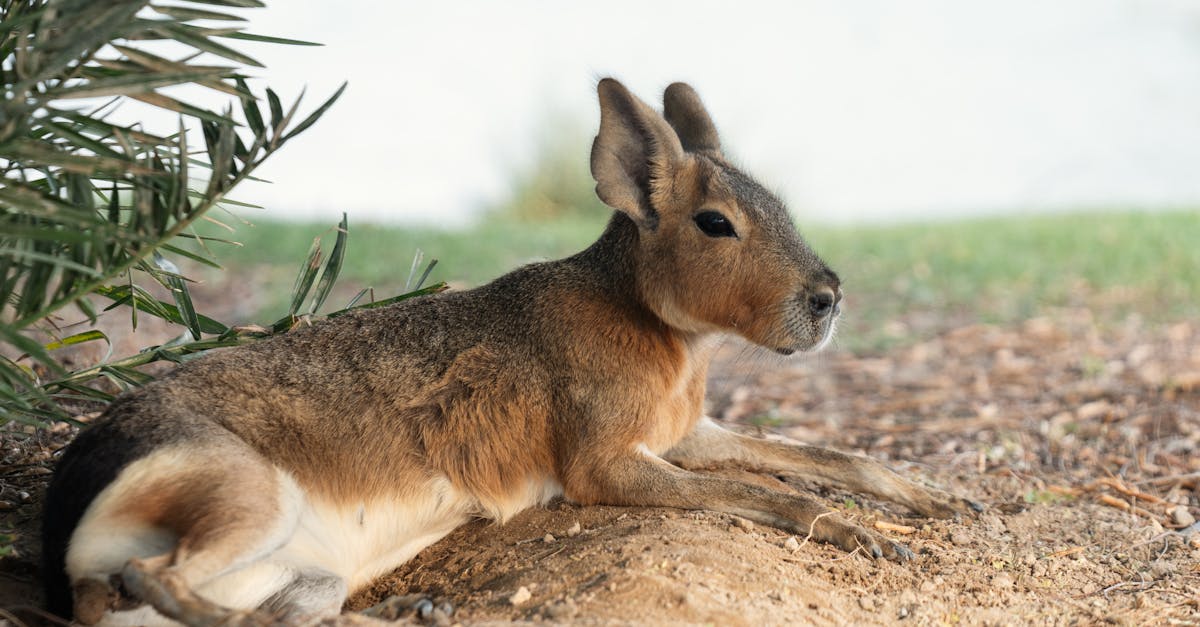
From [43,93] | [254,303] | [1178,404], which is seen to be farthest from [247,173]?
[254,303]

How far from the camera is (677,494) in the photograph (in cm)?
409

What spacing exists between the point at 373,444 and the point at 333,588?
534mm

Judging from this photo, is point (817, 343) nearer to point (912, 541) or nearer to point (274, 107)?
point (912, 541)

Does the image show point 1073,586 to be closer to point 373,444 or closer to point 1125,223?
point 373,444

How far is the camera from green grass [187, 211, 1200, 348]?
10.0 metres

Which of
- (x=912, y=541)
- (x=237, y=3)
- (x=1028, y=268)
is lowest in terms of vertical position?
(x=912, y=541)

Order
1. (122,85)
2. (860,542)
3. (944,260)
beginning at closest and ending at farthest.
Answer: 1. (122,85)
2. (860,542)
3. (944,260)

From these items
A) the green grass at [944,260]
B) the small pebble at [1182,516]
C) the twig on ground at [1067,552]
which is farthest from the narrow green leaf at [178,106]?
the green grass at [944,260]

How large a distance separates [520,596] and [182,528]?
3.41 ft

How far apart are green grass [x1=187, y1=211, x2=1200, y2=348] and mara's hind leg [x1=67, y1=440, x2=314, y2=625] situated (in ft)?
20.8

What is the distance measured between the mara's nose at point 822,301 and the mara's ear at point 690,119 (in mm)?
985


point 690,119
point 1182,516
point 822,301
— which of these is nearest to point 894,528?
point 822,301

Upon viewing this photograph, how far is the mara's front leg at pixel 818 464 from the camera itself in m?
4.57

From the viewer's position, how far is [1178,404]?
6762 mm
